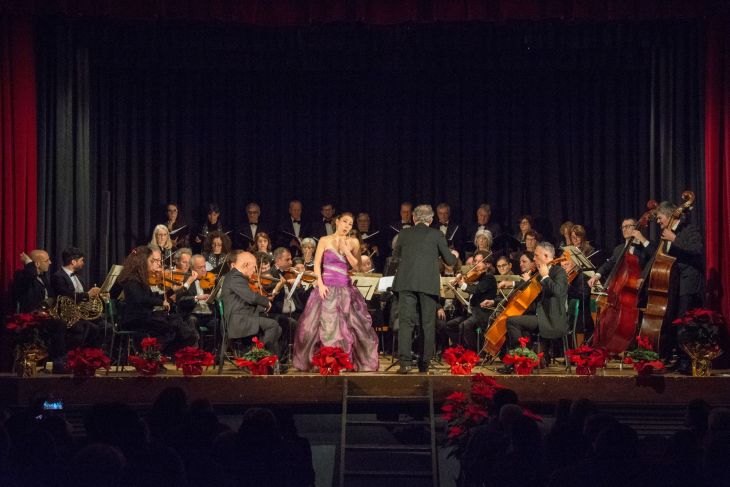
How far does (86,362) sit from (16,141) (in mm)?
2654

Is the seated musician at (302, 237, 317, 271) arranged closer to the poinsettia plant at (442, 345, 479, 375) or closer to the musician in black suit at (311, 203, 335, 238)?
the musician in black suit at (311, 203, 335, 238)

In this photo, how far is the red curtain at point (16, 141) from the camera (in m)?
8.93

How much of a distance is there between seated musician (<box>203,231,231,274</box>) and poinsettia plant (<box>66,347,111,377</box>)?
2906 millimetres

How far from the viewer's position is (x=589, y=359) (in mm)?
7555

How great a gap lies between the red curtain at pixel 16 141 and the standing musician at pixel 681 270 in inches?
227

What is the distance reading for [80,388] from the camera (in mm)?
7578

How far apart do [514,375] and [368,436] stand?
56.8 inches

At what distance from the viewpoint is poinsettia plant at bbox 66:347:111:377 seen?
24.8 feet

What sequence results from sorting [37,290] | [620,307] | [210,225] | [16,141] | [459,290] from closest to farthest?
[620,307] → [37,290] → [16,141] → [459,290] → [210,225]

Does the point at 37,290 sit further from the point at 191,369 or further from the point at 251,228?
the point at 251,228

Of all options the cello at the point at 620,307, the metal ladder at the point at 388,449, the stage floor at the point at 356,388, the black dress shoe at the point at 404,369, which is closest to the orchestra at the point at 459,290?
the cello at the point at 620,307

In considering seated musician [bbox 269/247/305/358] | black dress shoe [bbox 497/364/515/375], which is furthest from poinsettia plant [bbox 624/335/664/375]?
seated musician [bbox 269/247/305/358]

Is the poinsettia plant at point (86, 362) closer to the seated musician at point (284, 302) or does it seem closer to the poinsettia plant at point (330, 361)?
the poinsettia plant at point (330, 361)

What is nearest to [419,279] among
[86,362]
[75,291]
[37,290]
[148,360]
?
[148,360]
